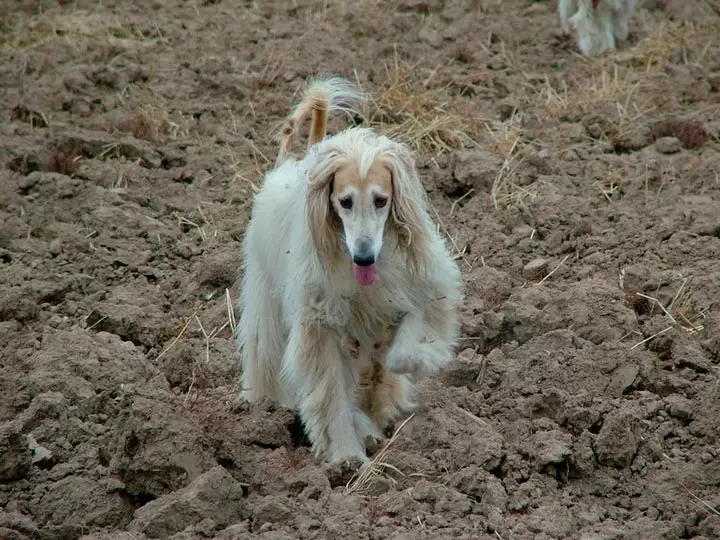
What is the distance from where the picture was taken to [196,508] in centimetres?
549

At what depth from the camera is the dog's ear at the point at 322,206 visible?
19.3ft

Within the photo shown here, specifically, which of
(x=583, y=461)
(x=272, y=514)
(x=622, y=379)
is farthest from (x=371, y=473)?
(x=622, y=379)

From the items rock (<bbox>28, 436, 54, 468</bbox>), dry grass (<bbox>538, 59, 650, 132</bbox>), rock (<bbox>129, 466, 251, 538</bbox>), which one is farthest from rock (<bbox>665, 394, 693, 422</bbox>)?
dry grass (<bbox>538, 59, 650, 132</bbox>)

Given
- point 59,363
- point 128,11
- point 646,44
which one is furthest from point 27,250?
point 646,44

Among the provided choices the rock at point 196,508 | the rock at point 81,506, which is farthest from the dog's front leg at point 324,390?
the rock at point 81,506

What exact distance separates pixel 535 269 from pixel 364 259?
2472mm

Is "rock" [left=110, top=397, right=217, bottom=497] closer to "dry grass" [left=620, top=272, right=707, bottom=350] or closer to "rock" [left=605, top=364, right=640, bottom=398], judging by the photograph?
"rock" [left=605, top=364, right=640, bottom=398]

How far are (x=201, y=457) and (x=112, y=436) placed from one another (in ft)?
1.83

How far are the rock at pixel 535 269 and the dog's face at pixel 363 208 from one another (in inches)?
86.6

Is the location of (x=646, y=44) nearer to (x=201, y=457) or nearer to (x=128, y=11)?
(x=128, y=11)

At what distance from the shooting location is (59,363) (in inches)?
271

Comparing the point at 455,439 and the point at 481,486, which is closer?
the point at 481,486

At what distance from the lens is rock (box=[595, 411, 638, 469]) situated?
583cm

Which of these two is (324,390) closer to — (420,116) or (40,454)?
(40,454)
